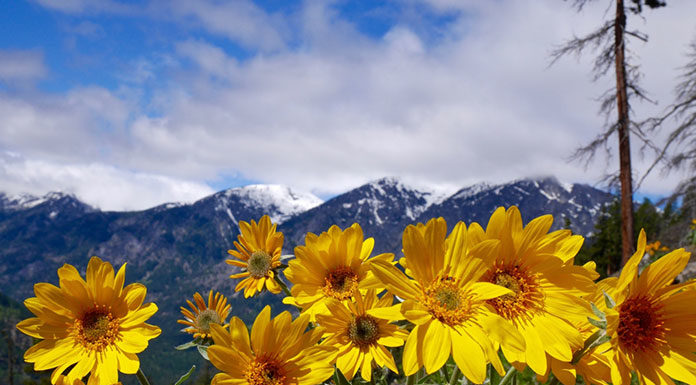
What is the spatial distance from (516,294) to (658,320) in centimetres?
58

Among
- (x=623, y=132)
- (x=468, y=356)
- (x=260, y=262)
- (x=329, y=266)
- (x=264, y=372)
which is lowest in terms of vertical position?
(x=264, y=372)

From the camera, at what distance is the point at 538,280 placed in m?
1.66

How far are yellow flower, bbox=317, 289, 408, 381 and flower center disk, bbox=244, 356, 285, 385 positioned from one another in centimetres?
41

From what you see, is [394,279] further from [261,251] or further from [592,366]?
[261,251]

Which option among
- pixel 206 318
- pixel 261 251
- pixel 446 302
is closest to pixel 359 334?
pixel 446 302

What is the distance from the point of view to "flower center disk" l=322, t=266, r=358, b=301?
2469mm

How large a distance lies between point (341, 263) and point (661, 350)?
1.62m

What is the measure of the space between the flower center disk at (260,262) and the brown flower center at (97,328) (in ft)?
5.05

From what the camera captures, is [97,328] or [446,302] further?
[97,328]

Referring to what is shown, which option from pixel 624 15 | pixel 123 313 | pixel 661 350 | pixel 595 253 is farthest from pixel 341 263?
pixel 595 253

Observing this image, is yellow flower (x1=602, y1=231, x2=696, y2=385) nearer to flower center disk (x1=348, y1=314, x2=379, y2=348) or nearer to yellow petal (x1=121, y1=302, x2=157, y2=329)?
flower center disk (x1=348, y1=314, x2=379, y2=348)

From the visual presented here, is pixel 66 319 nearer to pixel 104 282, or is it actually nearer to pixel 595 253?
pixel 104 282

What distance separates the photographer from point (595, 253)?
5788 cm

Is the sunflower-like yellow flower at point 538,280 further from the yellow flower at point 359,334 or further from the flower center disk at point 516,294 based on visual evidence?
the yellow flower at point 359,334
